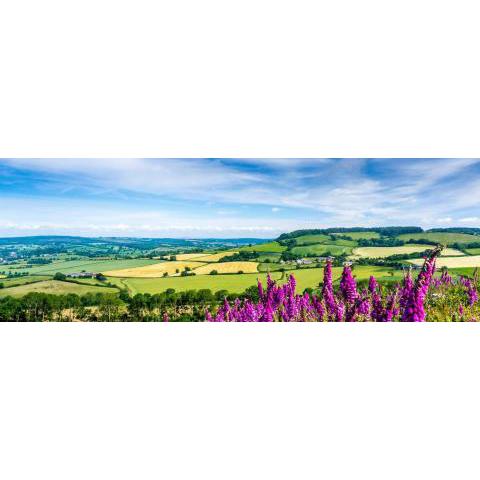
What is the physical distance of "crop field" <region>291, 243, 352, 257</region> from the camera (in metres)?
8.96

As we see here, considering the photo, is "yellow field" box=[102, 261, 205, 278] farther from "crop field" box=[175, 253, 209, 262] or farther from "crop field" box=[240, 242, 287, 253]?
"crop field" box=[240, 242, 287, 253]

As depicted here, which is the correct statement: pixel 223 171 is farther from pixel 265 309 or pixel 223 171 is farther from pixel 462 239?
pixel 462 239

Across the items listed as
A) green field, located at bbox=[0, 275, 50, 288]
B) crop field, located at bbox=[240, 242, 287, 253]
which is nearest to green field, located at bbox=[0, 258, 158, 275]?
green field, located at bbox=[0, 275, 50, 288]

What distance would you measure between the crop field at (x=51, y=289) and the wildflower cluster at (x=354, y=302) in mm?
2856

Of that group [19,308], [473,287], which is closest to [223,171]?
[19,308]

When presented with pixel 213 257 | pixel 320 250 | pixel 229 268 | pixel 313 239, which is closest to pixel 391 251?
pixel 320 250

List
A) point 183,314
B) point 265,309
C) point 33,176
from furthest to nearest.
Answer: point 33,176
point 183,314
point 265,309

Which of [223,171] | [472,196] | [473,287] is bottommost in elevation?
[473,287]

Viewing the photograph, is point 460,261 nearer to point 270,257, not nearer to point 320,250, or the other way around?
point 320,250

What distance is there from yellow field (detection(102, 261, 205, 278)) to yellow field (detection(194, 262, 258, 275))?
0.20 meters

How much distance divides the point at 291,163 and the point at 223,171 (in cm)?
154

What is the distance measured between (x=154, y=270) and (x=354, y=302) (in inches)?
189

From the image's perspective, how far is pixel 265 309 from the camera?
7840 millimetres
